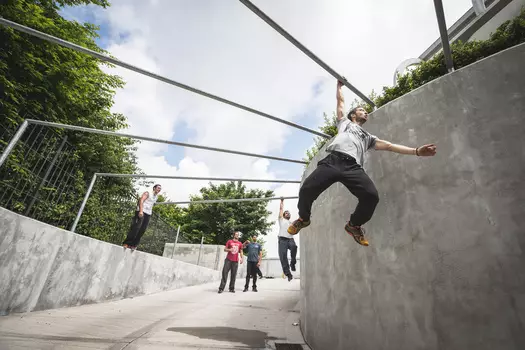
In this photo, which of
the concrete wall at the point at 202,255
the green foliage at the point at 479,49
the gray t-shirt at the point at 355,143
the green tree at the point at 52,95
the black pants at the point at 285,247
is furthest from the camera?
the concrete wall at the point at 202,255

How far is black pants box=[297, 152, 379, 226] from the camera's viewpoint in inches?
87.0

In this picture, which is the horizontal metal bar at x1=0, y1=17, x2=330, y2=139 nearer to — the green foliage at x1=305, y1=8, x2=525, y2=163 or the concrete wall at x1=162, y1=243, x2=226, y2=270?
the green foliage at x1=305, y1=8, x2=525, y2=163

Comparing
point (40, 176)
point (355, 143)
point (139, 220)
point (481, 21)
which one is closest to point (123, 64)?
point (355, 143)

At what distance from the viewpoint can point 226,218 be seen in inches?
989

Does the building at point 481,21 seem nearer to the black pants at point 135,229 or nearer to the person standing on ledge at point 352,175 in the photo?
the person standing on ledge at point 352,175

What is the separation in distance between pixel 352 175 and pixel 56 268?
4804 millimetres

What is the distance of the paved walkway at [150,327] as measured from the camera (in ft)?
8.96

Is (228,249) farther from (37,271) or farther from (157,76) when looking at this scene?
(157,76)

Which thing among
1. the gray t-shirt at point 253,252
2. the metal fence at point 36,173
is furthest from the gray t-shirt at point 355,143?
the gray t-shirt at point 253,252

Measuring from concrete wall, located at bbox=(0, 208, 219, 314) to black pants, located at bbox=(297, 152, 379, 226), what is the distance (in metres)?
3.95

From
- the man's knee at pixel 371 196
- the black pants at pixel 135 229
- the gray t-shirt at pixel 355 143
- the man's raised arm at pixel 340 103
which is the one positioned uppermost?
the man's raised arm at pixel 340 103

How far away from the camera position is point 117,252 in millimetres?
5645

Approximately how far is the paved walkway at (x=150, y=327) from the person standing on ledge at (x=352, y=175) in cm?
→ 182

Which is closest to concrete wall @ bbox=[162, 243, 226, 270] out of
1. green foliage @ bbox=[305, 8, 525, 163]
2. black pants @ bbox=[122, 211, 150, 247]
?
black pants @ bbox=[122, 211, 150, 247]
